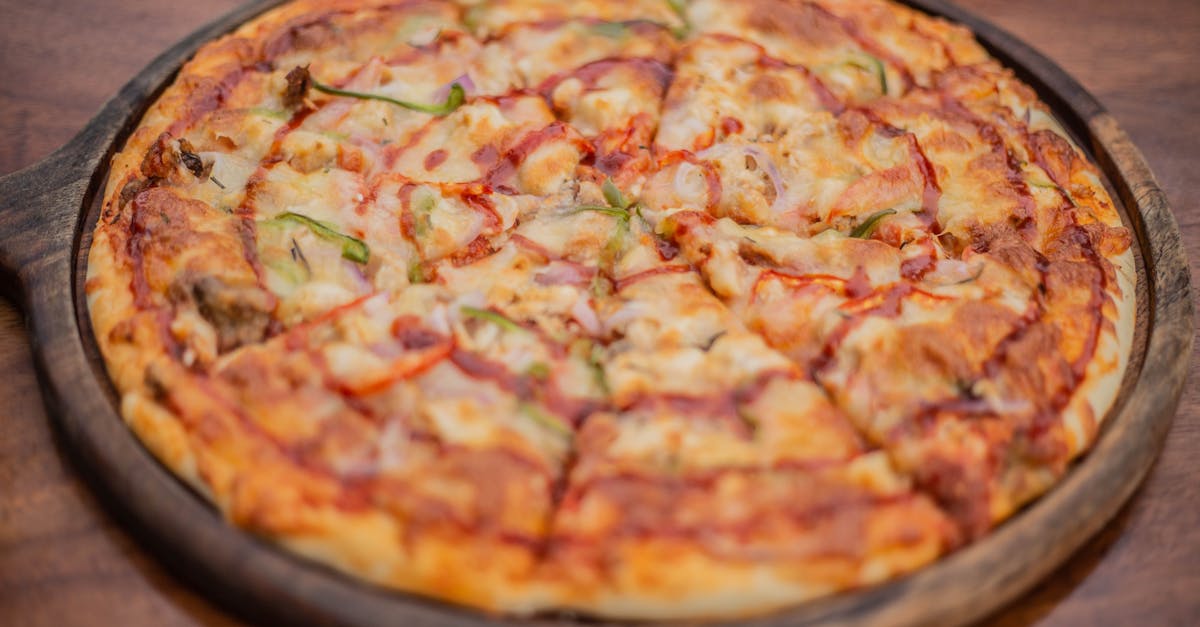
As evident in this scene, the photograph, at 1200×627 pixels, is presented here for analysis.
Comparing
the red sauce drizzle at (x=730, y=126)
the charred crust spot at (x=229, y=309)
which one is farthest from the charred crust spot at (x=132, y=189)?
the red sauce drizzle at (x=730, y=126)

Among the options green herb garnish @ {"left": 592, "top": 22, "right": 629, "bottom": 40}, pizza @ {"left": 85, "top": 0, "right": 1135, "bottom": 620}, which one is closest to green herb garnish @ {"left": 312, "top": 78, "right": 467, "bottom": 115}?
pizza @ {"left": 85, "top": 0, "right": 1135, "bottom": 620}

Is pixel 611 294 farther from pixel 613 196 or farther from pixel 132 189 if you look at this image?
pixel 132 189

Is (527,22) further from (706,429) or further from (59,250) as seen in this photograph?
(706,429)

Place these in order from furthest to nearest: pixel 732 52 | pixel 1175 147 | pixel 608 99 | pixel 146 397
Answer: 1. pixel 1175 147
2. pixel 732 52
3. pixel 608 99
4. pixel 146 397

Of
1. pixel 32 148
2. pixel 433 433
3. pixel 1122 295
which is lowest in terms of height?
pixel 32 148

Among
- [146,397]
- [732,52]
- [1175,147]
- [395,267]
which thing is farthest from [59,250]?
[1175,147]

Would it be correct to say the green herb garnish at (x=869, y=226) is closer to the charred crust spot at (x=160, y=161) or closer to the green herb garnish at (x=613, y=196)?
the green herb garnish at (x=613, y=196)
